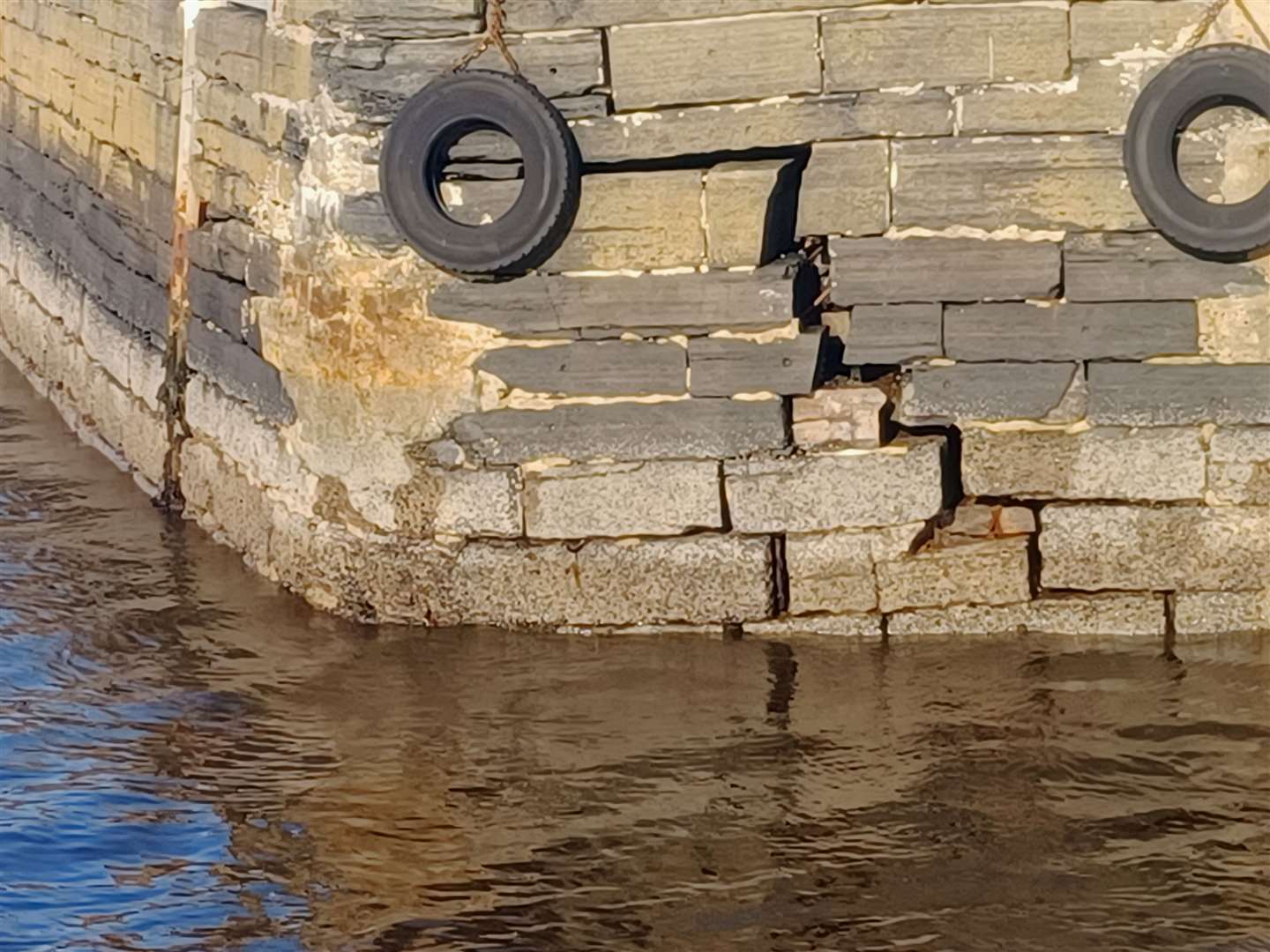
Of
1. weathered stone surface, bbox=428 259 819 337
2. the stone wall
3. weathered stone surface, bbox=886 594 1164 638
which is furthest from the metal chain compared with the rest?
weathered stone surface, bbox=886 594 1164 638

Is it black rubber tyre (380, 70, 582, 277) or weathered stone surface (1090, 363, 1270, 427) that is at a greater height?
black rubber tyre (380, 70, 582, 277)

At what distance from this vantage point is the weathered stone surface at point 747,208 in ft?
29.6

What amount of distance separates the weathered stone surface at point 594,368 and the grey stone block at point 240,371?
1.09 metres

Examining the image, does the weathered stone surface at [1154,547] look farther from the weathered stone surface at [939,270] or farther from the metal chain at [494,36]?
the metal chain at [494,36]

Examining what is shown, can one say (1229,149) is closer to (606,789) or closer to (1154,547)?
(1154,547)

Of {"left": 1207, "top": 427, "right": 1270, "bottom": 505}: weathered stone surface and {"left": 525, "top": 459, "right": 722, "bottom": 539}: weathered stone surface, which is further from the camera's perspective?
{"left": 525, "top": 459, "right": 722, "bottom": 539}: weathered stone surface

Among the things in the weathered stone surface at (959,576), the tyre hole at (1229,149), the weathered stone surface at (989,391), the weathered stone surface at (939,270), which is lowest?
the weathered stone surface at (959,576)

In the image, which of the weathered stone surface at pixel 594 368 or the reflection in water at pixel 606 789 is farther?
the weathered stone surface at pixel 594 368

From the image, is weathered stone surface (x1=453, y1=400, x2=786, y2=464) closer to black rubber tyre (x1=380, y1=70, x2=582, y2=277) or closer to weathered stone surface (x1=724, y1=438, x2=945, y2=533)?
weathered stone surface (x1=724, y1=438, x2=945, y2=533)

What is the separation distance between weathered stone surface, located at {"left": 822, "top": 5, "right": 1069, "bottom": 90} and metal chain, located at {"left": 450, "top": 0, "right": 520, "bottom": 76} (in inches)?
48.6

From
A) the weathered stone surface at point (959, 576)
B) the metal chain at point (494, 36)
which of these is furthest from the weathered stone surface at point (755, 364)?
the metal chain at point (494, 36)

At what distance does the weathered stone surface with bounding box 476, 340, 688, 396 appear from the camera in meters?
9.26

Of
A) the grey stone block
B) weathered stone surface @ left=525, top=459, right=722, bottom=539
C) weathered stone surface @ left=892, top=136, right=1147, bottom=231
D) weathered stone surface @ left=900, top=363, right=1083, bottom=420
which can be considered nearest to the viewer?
weathered stone surface @ left=892, top=136, right=1147, bottom=231

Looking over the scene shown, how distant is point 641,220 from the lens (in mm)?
9156
